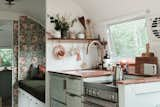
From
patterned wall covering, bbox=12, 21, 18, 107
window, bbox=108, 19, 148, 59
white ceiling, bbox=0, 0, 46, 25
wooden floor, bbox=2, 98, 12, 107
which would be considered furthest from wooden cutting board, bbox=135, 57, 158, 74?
wooden floor, bbox=2, 98, 12, 107

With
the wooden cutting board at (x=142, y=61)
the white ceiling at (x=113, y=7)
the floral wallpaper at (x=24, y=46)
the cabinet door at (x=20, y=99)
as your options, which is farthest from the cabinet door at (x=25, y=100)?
the wooden cutting board at (x=142, y=61)

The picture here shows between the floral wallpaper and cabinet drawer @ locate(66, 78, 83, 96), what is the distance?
245 cm

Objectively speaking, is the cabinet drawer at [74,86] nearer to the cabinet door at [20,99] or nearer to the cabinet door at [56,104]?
the cabinet door at [56,104]

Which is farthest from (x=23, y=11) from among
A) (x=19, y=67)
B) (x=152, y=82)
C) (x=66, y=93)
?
(x=152, y=82)

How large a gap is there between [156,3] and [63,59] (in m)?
1.77

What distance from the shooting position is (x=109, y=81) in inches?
133

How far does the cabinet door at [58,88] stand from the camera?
11.8ft

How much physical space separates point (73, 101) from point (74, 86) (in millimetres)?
212

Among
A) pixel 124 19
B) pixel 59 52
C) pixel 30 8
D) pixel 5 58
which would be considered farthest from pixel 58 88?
pixel 5 58

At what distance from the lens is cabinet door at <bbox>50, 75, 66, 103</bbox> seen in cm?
358

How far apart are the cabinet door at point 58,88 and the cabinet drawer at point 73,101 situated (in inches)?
5.9

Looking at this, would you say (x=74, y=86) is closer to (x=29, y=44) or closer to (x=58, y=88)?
(x=58, y=88)

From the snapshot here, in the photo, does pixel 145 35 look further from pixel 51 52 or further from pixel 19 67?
pixel 19 67

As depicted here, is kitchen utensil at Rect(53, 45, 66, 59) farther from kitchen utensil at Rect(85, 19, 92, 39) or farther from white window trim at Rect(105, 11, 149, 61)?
white window trim at Rect(105, 11, 149, 61)
